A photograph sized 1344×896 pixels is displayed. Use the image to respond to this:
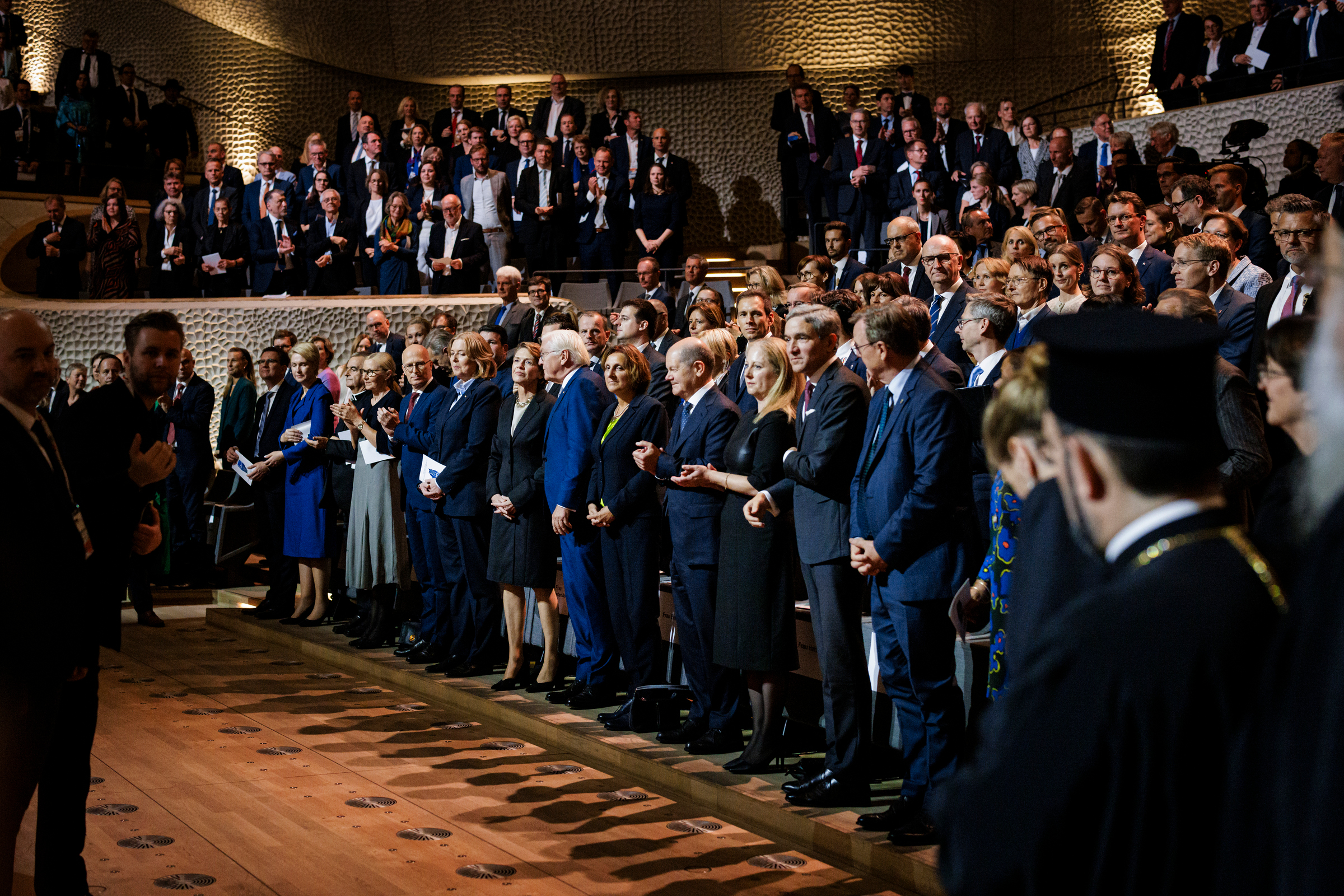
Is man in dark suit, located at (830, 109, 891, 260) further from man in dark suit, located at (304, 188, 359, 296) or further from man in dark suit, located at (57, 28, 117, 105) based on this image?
man in dark suit, located at (57, 28, 117, 105)

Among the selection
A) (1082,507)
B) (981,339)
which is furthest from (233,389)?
(1082,507)

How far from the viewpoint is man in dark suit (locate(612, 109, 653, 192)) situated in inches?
416

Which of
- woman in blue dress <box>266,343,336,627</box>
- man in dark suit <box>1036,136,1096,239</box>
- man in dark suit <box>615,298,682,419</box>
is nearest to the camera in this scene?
man in dark suit <box>615,298,682,419</box>

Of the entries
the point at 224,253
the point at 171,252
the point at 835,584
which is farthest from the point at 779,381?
the point at 171,252

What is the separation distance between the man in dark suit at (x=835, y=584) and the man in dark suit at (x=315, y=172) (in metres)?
→ 7.95

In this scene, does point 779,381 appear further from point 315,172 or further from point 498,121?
point 498,121

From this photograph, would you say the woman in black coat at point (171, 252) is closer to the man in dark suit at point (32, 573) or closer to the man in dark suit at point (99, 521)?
the man in dark suit at point (99, 521)

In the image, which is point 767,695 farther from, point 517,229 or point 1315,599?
point 517,229

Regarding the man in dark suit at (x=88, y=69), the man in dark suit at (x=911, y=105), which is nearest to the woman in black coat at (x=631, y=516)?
the man in dark suit at (x=911, y=105)

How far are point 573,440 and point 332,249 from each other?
599 cm

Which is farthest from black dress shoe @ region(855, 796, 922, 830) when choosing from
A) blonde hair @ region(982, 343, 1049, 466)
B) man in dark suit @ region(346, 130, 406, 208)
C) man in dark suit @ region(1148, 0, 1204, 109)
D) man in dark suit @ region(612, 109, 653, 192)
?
man in dark suit @ region(1148, 0, 1204, 109)

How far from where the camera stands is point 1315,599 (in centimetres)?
102

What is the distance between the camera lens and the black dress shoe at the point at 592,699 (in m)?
5.19

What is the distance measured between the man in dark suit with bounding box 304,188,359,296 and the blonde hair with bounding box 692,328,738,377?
6220mm
